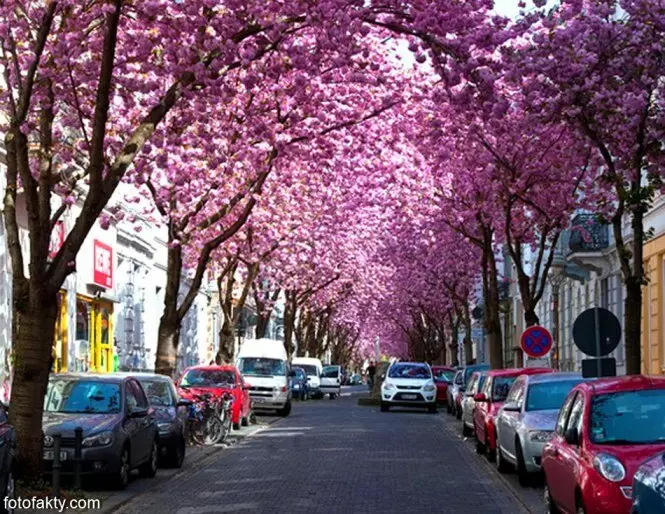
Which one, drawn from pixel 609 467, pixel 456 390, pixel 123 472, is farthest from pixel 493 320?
pixel 609 467

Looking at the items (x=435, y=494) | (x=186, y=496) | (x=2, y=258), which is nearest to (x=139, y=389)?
(x=186, y=496)

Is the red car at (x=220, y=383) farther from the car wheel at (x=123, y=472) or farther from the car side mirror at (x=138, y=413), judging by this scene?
the car wheel at (x=123, y=472)

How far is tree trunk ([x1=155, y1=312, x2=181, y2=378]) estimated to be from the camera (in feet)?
95.9

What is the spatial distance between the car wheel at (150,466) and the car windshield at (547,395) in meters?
5.03

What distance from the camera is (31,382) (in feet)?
52.0

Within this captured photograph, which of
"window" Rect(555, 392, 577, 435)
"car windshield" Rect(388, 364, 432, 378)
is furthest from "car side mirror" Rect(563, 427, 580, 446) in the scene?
"car windshield" Rect(388, 364, 432, 378)

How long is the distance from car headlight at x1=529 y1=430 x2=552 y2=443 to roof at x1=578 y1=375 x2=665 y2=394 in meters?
4.94

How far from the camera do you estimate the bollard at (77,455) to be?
14.9 metres

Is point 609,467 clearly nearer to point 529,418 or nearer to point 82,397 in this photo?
point 529,418

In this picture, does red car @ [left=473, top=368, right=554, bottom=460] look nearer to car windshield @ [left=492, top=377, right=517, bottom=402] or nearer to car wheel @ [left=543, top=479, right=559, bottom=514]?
car windshield @ [left=492, top=377, right=517, bottom=402]

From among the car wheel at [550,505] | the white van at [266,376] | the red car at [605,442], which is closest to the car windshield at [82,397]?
the car wheel at [550,505]

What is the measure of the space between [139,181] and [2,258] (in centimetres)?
671

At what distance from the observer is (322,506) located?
1511 centimetres

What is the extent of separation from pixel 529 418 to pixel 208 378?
15316 mm
